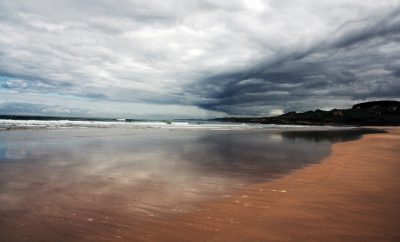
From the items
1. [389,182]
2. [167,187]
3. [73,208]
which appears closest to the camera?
[73,208]

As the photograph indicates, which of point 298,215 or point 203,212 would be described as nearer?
point 298,215

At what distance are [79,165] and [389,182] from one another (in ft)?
32.3

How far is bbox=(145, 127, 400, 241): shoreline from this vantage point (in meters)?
4.54

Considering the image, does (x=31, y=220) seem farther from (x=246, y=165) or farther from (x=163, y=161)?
(x=246, y=165)

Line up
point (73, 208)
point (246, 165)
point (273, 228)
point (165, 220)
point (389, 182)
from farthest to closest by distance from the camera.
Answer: point (246, 165)
point (389, 182)
point (73, 208)
point (165, 220)
point (273, 228)

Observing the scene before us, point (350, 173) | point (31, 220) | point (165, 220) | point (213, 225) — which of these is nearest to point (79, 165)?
point (31, 220)

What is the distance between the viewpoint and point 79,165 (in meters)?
10.4

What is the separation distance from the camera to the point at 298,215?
5473 mm

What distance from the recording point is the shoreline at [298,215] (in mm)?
4539

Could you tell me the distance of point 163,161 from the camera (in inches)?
468

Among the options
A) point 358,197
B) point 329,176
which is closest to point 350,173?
point 329,176

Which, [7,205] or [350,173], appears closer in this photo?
[7,205]

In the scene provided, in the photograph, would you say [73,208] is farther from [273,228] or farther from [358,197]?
[358,197]

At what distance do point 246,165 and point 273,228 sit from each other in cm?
659
